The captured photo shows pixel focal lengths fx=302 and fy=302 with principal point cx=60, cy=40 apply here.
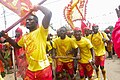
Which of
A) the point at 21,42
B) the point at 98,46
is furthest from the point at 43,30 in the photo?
the point at 98,46

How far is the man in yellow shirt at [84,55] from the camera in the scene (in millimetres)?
8133

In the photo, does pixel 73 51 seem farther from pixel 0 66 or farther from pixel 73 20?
pixel 73 20

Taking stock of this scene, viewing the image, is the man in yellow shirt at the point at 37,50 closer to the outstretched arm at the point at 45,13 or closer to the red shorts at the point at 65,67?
the outstretched arm at the point at 45,13

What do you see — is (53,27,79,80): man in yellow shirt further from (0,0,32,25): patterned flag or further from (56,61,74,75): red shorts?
(0,0,32,25): patterned flag

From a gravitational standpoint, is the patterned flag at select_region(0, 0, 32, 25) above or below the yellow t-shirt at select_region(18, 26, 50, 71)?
above

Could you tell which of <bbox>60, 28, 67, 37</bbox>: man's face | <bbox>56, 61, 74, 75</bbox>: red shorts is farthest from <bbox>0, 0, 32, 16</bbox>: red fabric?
<bbox>56, 61, 74, 75</bbox>: red shorts

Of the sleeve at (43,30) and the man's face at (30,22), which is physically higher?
the man's face at (30,22)

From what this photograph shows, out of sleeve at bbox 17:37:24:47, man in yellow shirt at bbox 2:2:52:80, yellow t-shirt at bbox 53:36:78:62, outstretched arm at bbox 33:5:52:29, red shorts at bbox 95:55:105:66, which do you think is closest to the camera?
outstretched arm at bbox 33:5:52:29

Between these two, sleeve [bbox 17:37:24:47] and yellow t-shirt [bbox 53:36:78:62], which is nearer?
sleeve [bbox 17:37:24:47]

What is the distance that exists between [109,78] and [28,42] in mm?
4957

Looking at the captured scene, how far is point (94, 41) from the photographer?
9.30 meters

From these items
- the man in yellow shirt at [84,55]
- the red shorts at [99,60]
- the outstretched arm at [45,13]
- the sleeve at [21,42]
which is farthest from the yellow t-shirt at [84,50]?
the outstretched arm at [45,13]

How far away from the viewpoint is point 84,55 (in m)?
8.20

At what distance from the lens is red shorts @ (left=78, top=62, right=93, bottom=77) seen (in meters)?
8.12
